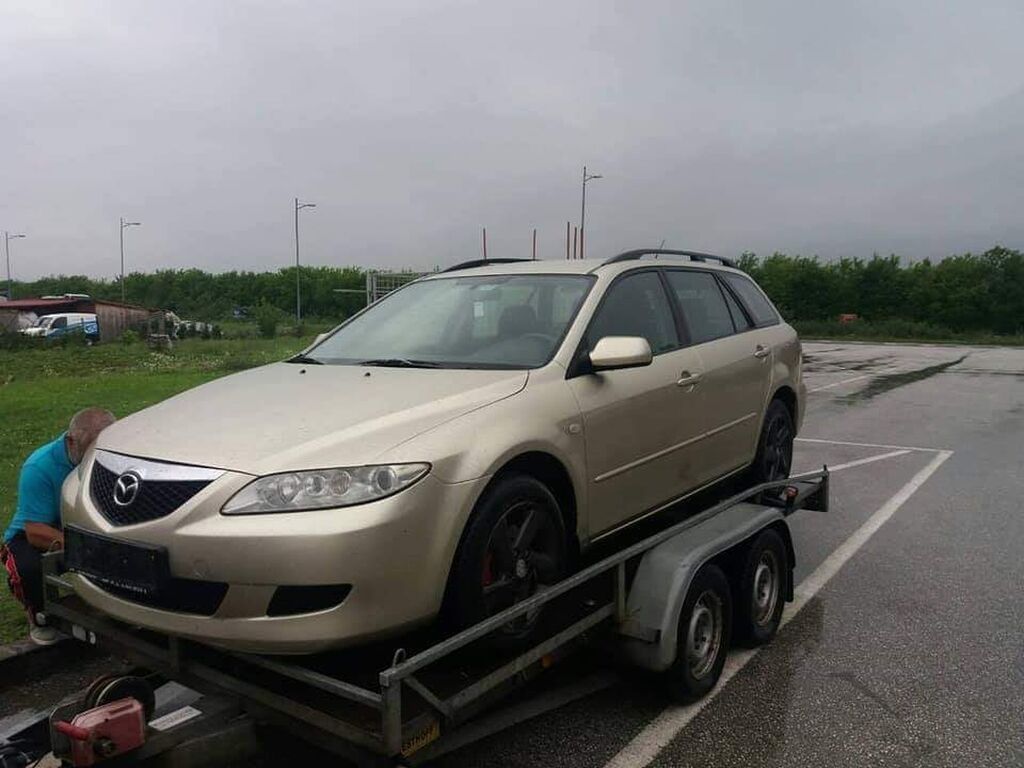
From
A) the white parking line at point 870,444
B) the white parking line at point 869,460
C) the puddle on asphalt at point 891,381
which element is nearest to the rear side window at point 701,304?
the white parking line at point 869,460

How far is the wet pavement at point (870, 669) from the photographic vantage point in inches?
126

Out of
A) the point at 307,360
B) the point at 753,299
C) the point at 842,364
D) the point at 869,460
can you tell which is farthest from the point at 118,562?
the point at 842,364

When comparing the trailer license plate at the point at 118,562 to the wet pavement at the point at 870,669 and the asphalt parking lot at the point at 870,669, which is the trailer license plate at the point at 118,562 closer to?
the wet pavement at the point at 870,669

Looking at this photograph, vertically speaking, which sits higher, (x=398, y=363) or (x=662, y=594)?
(x=398, y=363)

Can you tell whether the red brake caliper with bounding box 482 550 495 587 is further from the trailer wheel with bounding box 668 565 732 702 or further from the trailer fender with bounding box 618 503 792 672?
the trailer wheel with bounding box 668 565 732 702

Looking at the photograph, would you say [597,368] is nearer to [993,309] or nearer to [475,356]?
[475,356]

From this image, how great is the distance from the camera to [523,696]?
360 cm

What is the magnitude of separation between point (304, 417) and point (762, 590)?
2.61 m

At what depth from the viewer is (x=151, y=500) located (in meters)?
2.65

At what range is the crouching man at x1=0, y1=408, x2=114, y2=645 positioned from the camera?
147 inches

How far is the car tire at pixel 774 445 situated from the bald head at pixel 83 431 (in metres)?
3.82

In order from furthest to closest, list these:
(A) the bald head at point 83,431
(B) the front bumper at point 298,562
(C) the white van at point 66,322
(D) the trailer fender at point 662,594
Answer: (C) the white van at point 66,322, (A) the bald head at point 83,431, (D) the trailer fender at point 662,594, (B) the front bumper at point 298,562

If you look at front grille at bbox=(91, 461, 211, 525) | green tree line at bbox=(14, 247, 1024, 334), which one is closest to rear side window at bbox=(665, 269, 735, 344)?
front grille at bbox=(91, 461, 211, 525)

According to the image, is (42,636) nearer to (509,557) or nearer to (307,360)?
(307,360)
